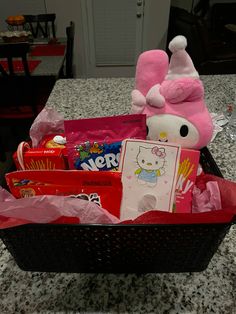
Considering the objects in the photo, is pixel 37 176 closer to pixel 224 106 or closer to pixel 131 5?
pixel 224 106

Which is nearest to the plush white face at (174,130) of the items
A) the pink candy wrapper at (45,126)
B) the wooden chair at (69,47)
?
the pink candy wrapper at (45,126)

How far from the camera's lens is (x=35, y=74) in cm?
175

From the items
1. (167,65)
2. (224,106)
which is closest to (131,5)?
(224,106)

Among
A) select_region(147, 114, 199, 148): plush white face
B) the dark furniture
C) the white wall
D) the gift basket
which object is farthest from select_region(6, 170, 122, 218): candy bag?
the white wall

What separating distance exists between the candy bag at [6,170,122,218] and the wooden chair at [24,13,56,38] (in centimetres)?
294

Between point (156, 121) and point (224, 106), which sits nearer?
point (156, 121)

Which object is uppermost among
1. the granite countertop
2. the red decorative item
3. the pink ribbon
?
the pink ribbon

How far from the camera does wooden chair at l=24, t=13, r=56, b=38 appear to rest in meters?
2.82

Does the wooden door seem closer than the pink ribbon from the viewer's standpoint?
No

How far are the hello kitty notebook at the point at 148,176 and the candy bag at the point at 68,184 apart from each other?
0.10ft

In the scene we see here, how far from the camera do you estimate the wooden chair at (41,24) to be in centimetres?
282

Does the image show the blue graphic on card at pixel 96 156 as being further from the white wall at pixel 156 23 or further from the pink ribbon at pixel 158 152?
the white wall at pixel 156 23

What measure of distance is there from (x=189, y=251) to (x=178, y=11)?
3.18 meters

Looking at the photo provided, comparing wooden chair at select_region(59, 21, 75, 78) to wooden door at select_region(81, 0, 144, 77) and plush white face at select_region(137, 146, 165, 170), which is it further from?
plush white face at select_region(137, 146, 165, 170)
